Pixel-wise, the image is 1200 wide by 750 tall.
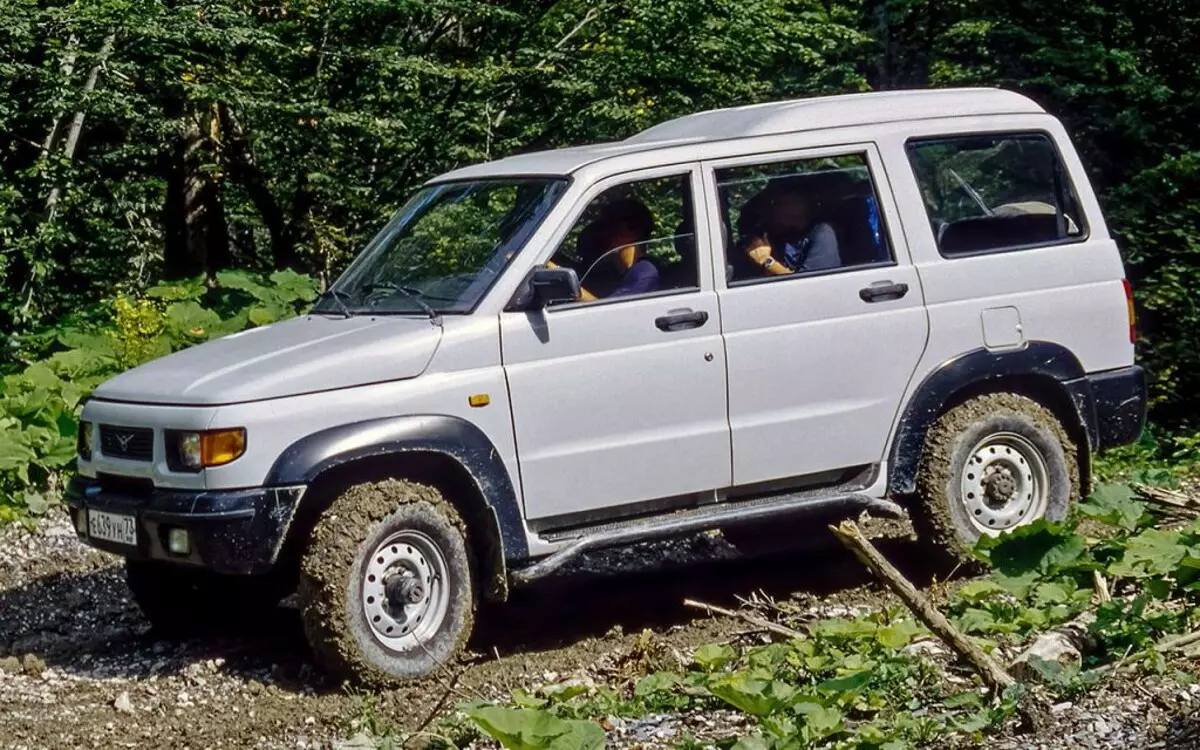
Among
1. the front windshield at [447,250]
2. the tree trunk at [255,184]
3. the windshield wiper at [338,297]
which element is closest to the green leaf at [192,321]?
the tree trunk at [255,184]

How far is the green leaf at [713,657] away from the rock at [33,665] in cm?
282

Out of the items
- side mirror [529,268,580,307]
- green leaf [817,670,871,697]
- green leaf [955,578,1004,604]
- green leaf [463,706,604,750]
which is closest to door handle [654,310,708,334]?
side mirror [529,268,580,307]

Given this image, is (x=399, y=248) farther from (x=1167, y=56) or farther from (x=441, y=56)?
(x=1167, y=56)

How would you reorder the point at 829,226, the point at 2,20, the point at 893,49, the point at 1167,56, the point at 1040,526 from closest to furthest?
the point at 1040,526 < the point at 829,226 < the point at 2,20 < the point at 1167,56 < the point at 893,49

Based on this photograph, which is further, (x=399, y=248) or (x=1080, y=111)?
(x=1080, y=111)

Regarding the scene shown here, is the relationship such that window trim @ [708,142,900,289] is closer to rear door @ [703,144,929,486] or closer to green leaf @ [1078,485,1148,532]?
rear door @ [703,144,929,486]

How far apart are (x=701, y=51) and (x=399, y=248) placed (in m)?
6.67

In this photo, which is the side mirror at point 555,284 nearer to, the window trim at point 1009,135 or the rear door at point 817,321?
the rear door at point 817,321

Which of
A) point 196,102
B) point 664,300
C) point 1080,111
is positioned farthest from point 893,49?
point 664,300

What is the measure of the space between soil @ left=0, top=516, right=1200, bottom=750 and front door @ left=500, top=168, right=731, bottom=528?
0.63 metres

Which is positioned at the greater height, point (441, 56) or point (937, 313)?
point (441, 56)

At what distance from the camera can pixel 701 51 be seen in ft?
45.0

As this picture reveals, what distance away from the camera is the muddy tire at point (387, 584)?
646cm

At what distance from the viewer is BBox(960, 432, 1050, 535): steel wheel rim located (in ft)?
26.1
